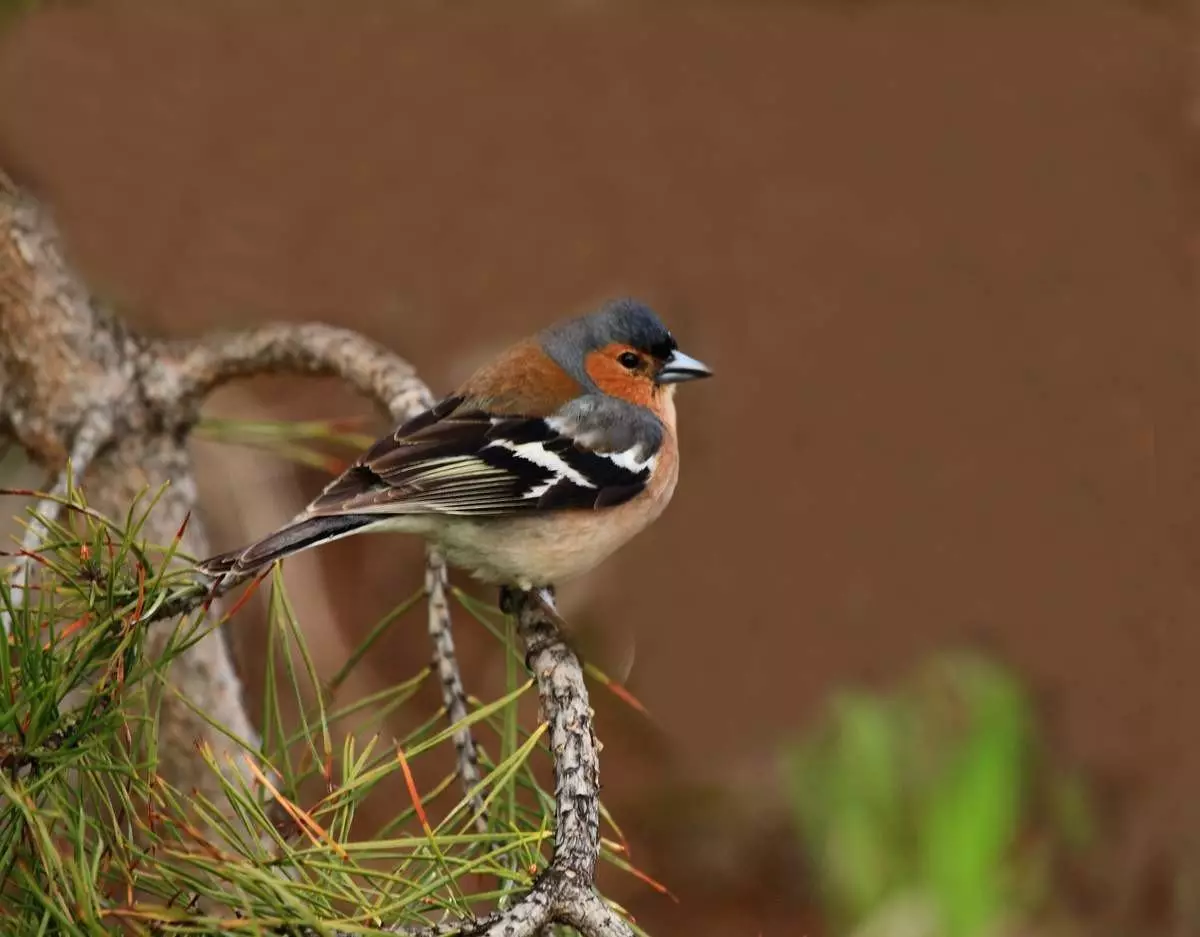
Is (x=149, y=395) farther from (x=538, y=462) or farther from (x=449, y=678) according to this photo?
(x=449, y=678)

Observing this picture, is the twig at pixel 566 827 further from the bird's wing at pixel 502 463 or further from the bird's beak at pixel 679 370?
the bird's beak at pixel 679 370

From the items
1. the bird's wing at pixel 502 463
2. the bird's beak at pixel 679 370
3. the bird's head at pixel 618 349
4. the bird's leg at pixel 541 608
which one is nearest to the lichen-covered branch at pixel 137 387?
the bird's wing at pixel 502 463

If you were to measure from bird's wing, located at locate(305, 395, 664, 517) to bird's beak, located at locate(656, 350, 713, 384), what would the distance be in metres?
0.11

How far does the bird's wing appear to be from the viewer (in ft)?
9.48

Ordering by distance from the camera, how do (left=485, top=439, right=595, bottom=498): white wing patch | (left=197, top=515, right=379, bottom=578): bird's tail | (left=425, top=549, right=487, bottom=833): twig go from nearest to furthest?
1. (left=197, top=515, right=379, bottom=578): bird's tail
2. (left=425, top=549, right=487, bottom=833): twig
3. (left=485, top=439, right=595, bottom=498): white wing patch

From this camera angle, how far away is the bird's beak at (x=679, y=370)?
11.8ft

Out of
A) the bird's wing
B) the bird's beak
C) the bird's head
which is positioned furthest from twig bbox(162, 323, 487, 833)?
the bird's beak

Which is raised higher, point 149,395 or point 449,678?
point 149,395

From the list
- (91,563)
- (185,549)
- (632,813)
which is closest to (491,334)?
(632,813)

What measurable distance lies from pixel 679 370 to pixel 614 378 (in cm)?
18

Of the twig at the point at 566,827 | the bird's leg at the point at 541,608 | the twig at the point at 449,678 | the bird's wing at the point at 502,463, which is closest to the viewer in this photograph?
the twig at the point at 566,827

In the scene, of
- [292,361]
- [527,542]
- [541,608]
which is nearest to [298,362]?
[292,361]

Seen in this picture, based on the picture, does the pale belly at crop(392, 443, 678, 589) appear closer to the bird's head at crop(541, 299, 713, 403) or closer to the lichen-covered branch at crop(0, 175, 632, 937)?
the lichen-covered branch at crop(0, 175, 632, 937)

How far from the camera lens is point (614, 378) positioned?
3.59 metres
